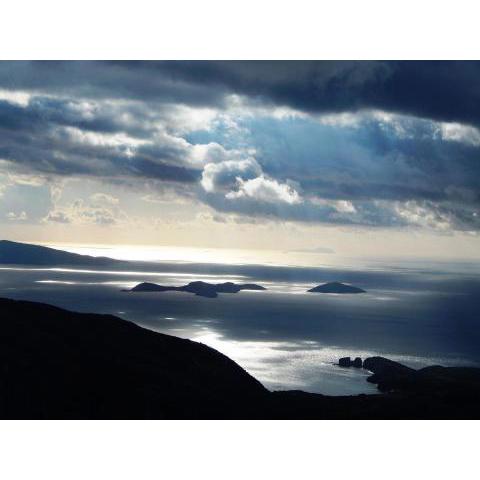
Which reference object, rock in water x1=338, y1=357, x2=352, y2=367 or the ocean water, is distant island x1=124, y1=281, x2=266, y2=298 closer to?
the ocean water

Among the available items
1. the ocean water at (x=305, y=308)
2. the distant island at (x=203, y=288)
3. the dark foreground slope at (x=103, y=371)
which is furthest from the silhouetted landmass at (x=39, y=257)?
the dark foreground slope at (x=103, y=371)

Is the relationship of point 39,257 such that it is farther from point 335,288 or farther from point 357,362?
point 357,362

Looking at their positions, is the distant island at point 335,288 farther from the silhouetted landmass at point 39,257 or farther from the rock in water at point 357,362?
the silhouetted landmass at point 39,257

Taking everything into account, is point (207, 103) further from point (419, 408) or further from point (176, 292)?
point (419, 408)

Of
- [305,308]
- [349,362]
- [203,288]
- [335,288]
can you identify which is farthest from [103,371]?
[349,362]

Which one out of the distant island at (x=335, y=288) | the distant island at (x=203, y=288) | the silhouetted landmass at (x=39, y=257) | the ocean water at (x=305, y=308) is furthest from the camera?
the distant island at (x=335, y=288)

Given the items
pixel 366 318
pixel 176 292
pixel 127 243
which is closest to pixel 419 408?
pixel 366 318
